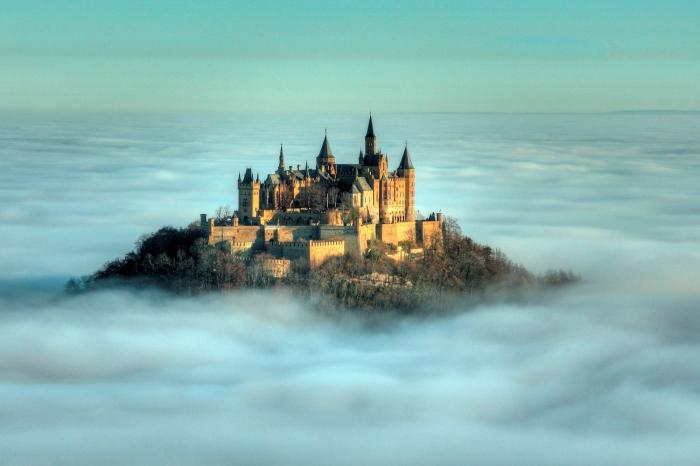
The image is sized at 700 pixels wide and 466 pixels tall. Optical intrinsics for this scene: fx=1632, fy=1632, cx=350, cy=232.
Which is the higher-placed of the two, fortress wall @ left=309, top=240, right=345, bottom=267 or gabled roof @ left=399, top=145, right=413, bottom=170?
gabled roof @ left=399, top=145, right=413, bottom=170

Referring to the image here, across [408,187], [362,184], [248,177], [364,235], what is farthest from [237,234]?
[408,187]

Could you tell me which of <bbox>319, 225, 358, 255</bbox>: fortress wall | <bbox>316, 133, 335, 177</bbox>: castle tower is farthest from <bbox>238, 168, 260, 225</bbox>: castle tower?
<bbox>316, 133, 335, 177</bbox>: castle tower

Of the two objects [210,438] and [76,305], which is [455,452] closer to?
[210,438]

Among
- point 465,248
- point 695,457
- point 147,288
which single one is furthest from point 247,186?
point 695,457

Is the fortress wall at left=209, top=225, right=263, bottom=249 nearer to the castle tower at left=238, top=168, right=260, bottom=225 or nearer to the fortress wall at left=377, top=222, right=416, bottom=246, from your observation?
the castle tower at left=238, top=168, right=260, bottom=225

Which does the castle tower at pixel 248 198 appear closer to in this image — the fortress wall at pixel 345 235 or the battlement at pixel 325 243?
the fortress wall at pixel 345 235

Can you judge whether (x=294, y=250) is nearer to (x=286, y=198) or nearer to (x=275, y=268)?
(x=275, y=268)
